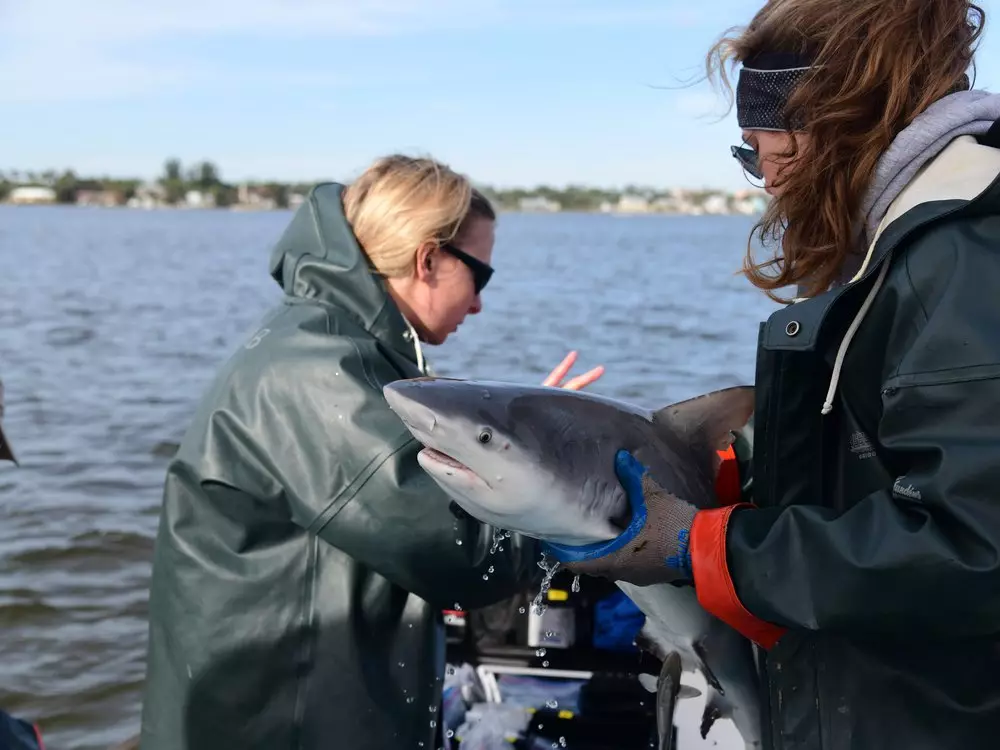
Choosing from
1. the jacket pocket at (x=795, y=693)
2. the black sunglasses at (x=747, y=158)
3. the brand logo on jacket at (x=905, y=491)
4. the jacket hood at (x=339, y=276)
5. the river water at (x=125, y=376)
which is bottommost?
the river water at (x=125, y=376)

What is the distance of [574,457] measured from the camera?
2232 millimetres

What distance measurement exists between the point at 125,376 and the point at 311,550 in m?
16.5

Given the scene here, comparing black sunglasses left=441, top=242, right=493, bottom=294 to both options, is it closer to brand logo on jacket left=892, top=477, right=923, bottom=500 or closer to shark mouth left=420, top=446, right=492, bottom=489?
shark mouth left=420, top=446, right=492, bottom=489

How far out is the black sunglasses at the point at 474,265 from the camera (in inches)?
140

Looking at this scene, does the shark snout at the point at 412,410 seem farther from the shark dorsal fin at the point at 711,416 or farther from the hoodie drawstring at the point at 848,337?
the hoodie drawstring at the point at 848,337

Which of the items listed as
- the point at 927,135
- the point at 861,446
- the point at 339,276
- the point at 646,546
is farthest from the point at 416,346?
the point at 927,135

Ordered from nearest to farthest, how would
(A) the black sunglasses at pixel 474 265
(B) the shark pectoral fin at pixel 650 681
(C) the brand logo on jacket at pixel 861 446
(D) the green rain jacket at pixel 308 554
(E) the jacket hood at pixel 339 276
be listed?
(C) the brand logo on jacket at pixel 861 446 < (D) the green rain jacket at pixel 308 554 < (E) the jacket hood at pixel 339 276 < (A) the black sunglasses at pixel 474 265 < (B) the shark pectoral fin at pixel 650 681

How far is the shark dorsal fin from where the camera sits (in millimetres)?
2570

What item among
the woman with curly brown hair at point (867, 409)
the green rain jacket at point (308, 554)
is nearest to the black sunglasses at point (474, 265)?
the green rain jacket at point (308, 554)

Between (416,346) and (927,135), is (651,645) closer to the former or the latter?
(416,346)

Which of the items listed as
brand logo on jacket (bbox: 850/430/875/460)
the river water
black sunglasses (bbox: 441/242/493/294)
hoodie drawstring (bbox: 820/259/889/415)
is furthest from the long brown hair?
the river water

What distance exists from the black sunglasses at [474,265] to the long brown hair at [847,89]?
1479 mm

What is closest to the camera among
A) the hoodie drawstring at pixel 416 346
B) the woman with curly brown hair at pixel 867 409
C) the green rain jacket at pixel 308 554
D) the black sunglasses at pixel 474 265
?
the woman with curly brown hair at pixel 867 409

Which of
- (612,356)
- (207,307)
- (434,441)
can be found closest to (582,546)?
(434,441)
